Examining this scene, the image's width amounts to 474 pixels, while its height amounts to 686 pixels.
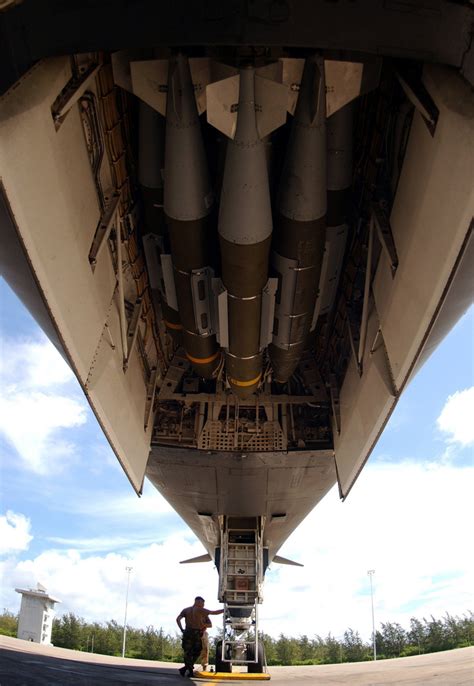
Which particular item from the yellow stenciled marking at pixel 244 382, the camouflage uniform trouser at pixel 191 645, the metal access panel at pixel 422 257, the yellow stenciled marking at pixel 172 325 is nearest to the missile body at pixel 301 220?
the yellow stenciled marking at pixel 244 382

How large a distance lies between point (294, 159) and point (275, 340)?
2500mm

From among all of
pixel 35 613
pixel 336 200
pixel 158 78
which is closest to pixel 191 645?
pixel 336 200

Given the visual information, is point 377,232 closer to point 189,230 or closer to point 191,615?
point 189,230

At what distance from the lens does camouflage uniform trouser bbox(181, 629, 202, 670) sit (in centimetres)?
740

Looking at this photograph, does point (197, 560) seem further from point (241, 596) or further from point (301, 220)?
point (301, 220)

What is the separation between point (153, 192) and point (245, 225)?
1284 millimetres

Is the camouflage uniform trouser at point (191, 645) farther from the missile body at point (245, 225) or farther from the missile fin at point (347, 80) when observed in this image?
the missile fin at point (347, 80)

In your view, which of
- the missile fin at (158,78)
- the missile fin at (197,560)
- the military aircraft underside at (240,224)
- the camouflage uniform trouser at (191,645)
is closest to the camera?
the military aircraft underside at (240,224)

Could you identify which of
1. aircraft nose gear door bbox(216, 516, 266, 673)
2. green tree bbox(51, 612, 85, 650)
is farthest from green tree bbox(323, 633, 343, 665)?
aircraft nose gear door bbox(216, 516, 266, 673)

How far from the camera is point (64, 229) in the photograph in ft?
13.8

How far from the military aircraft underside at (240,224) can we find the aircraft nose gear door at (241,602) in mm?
2715

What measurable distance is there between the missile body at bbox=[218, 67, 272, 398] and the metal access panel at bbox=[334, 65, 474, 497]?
117cm

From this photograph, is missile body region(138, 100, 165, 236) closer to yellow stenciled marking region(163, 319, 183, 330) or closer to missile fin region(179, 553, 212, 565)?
yellow stenciled marking region(163, 319, 183, 330)

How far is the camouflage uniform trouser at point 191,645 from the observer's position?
7.40 metres
